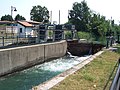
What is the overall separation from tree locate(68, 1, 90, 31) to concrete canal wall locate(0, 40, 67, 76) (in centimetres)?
5148

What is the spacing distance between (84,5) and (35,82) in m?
77.7

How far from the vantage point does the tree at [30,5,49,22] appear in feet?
339

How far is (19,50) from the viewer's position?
18.9m

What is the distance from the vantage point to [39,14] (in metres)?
104

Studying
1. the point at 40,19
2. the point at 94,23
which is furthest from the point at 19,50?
the point at 40,19

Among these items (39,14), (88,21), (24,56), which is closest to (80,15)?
(88,21)

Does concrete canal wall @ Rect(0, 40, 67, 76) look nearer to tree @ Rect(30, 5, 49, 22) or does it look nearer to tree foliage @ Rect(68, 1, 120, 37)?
tree foliage @ Rect(68, 1, 120, 37)

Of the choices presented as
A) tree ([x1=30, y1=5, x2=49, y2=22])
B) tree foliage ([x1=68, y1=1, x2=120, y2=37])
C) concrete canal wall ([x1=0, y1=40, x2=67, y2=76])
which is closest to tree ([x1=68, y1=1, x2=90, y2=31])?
tree foliage ([x1=68, y1=1, x2=120, y2=37])

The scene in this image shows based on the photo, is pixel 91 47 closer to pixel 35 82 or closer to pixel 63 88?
pixel 35 82

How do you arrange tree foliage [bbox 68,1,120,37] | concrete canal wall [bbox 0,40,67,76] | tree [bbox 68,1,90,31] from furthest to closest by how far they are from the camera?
1. tree [bbox 68,1,90,31]
2. tree foliage [bbox 68,1,120,37]
3. concrete canal wall [bbox 0,40,67,76]

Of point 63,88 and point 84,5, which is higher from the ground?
point 84,5

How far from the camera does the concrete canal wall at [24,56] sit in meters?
16.4

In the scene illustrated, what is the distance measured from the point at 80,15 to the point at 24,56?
66211 mm

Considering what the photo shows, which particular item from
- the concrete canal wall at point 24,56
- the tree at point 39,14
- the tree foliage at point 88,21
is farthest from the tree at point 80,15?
the concrete canal wall at point 24,56
